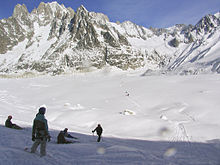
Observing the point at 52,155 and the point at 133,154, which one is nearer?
the point at 52,155

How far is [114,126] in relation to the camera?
12734 mm

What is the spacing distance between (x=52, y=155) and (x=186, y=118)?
39.0 ft

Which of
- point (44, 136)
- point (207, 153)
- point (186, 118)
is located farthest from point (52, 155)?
point (186, 118)

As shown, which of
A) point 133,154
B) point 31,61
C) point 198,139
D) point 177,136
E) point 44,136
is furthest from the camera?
point 31,61

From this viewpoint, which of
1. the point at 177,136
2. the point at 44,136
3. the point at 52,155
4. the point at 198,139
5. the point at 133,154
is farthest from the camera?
the point at 177,136

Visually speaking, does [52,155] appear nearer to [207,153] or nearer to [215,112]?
[207,153]

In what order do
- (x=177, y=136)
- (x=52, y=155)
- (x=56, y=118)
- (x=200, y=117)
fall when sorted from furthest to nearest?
(x=56, y=118)
(x=200, y=117)
(x=177, y=136)
(x=52, y=155)

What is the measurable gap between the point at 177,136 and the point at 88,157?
6.41 meters

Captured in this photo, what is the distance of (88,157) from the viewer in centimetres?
595

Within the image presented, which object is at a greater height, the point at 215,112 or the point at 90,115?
the point at 215,112

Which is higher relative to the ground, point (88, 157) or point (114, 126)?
point (114, 126)

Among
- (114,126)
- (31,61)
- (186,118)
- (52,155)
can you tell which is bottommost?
(52,155)

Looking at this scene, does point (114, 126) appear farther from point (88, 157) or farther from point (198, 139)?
point (88, 157)

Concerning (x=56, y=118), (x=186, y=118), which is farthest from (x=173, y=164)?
(x=56, y=118)
